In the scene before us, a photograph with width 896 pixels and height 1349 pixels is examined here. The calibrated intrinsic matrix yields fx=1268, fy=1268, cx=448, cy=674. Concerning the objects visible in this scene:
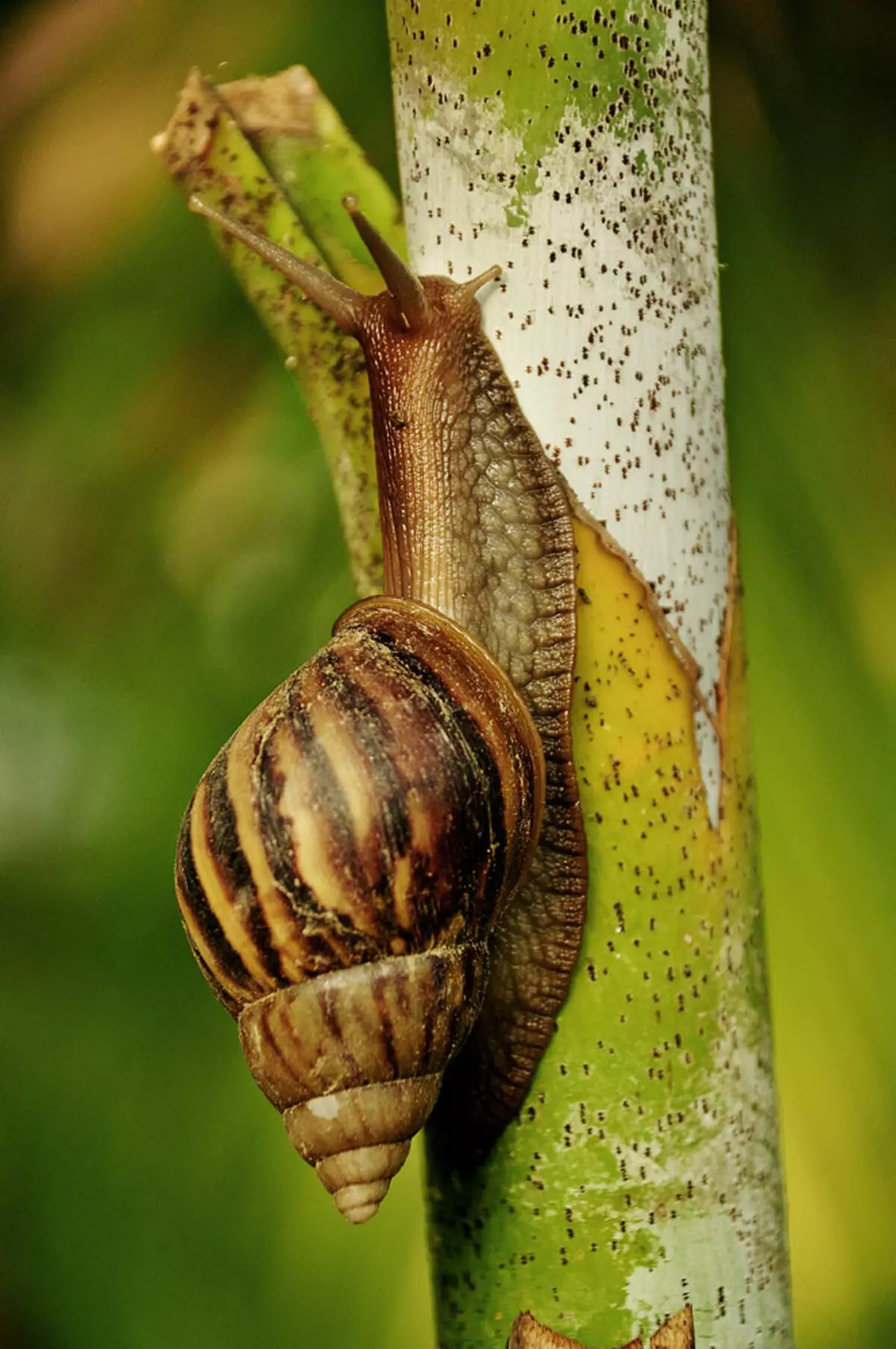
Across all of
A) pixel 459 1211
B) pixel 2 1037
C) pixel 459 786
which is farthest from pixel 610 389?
pixel 2 1037

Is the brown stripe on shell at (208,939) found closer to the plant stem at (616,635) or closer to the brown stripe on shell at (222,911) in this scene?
the brown stripe on shell at (222,911)

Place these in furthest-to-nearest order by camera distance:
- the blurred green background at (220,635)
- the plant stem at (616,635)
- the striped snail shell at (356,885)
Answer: the blurred green background at (220,635) → the plant stem at (616,635) → the striped snail shell at (356,885)

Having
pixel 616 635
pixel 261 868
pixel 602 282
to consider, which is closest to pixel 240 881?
pixel 261 868

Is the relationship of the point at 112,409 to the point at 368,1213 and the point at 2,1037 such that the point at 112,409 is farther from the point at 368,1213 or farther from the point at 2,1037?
the point at 368,1213

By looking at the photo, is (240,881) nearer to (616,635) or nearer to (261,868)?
(261,868)

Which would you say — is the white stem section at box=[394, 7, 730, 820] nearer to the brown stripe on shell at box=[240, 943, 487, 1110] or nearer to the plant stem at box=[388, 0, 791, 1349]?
the plant stem at box=[388, 0, 791, 1349]

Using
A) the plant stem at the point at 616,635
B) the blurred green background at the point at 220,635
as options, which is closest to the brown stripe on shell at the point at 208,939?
the plant stem at the point at 616,635

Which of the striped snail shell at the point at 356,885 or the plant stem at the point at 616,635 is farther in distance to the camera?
the plant stem at the point at 616,635
